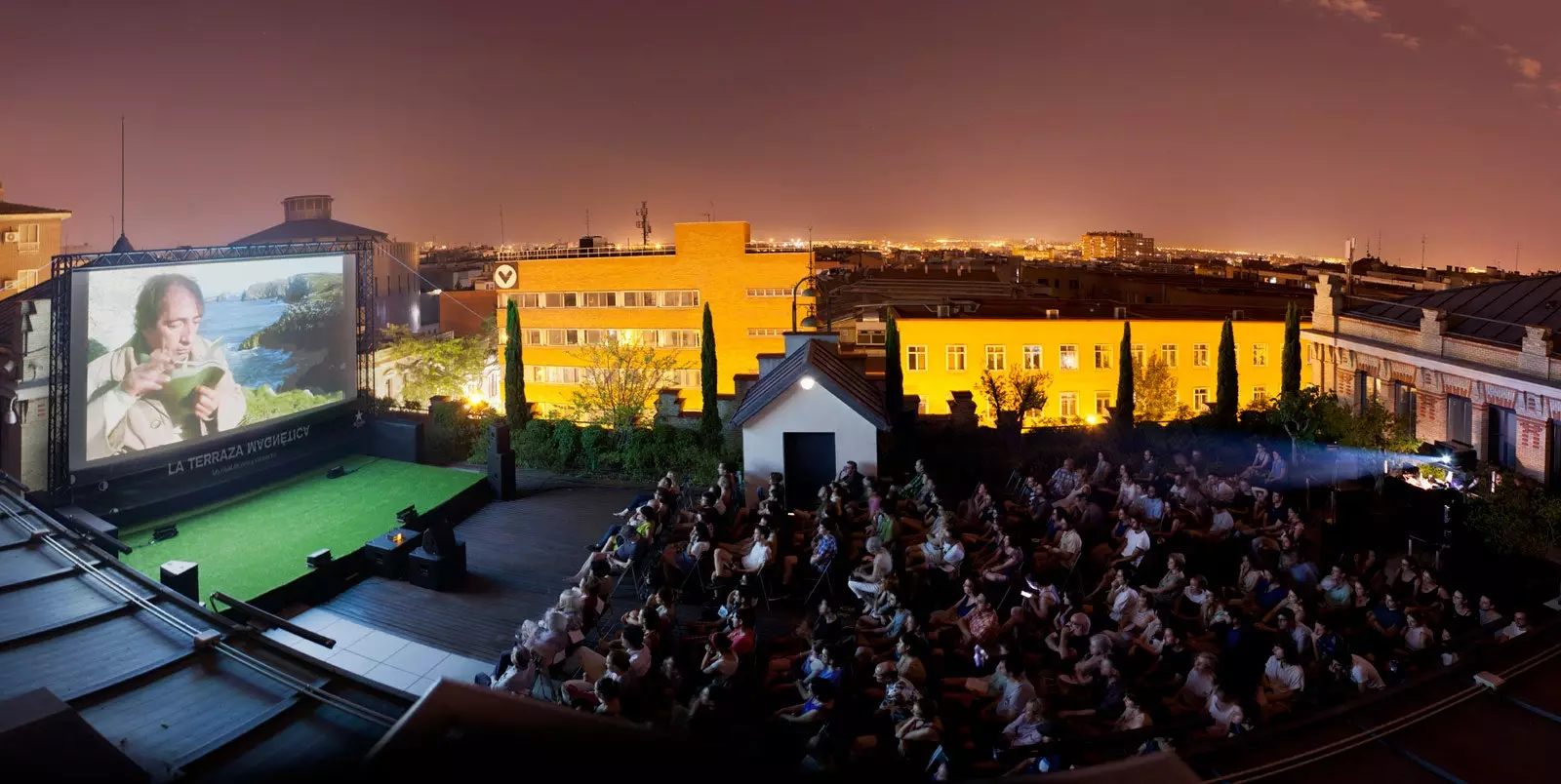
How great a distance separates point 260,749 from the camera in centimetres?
564

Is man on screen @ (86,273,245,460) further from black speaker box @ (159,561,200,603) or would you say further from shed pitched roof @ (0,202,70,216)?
shed pitched roof @ (0,202,70,216)

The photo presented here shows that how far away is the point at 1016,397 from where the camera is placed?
104 ft

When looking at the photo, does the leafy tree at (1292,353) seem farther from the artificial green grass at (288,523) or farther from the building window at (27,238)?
the building window at (27,238)

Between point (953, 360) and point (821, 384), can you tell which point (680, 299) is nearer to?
point (953, 360)

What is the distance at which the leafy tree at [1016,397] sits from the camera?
2387 cm

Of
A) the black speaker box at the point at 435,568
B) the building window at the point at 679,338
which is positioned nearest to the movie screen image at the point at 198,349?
the black speaker box at the point at 435,568

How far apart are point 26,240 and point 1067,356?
150 ft

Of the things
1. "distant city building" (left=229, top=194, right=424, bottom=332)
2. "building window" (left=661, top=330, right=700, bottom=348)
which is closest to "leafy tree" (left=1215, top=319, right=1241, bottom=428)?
"building window" (left=661, top=330, right=700, bottom=348)

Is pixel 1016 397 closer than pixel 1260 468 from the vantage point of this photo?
No

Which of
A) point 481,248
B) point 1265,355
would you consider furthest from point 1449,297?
point 481,248

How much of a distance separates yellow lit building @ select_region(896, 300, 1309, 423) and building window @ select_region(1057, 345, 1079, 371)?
43mm

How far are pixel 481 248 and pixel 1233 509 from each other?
457 feet

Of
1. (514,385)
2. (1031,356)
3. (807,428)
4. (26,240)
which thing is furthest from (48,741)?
(26,240)

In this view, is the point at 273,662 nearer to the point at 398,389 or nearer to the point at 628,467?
the point at 628,467
